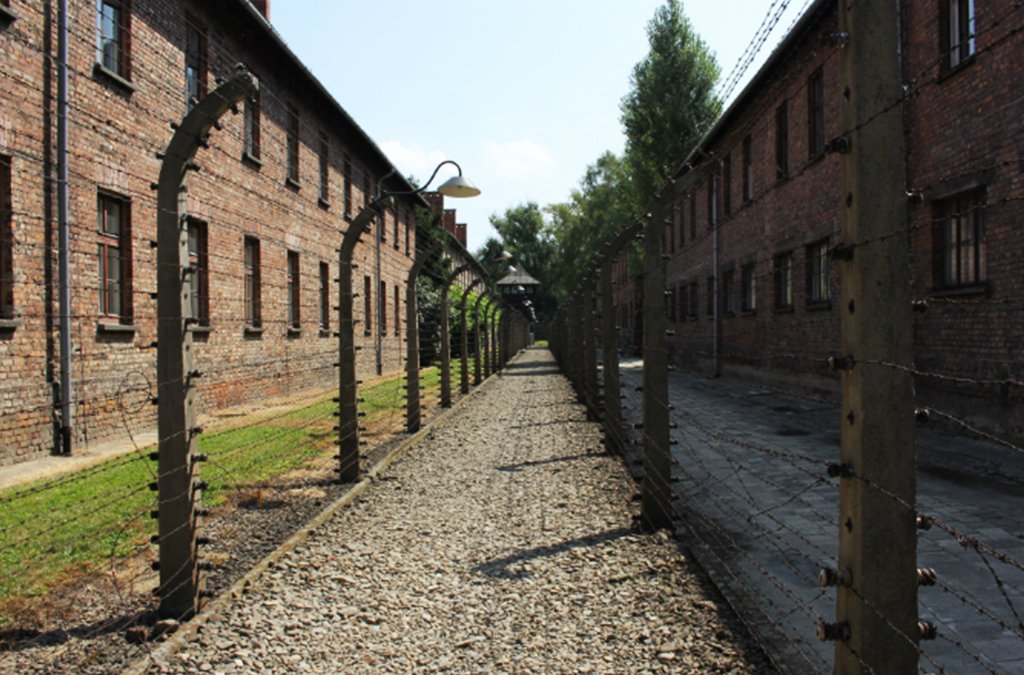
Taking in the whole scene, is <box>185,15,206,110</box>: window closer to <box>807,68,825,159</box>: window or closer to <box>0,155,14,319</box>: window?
<box>0,155,14,319</box>: window

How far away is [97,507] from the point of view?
6617 millimetres

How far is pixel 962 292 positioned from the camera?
989 cm

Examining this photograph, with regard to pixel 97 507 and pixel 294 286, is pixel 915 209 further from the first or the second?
pixel 294 286

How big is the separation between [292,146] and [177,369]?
15.6 metres

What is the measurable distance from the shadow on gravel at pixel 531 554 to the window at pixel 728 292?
648 inches

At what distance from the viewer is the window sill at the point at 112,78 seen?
10.3 meters

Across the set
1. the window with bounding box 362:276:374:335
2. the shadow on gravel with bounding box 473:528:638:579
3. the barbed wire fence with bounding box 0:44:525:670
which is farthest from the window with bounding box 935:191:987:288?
the window with bounding box 362:276:374:335

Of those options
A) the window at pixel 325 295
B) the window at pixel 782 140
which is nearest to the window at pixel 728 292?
the window at pixel 782 140

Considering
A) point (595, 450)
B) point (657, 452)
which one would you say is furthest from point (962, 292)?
point (657, 452)

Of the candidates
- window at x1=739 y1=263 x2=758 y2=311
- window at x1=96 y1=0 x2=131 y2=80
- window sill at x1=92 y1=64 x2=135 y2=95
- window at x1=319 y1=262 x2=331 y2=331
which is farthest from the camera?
window at x1=319 y1=262 x2=331 y2=331

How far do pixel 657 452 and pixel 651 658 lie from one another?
7.47 feet

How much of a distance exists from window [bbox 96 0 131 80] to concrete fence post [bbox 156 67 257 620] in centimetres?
789

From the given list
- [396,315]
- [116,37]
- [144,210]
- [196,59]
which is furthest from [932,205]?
[396,315]

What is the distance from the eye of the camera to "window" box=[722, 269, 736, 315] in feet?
71.5
